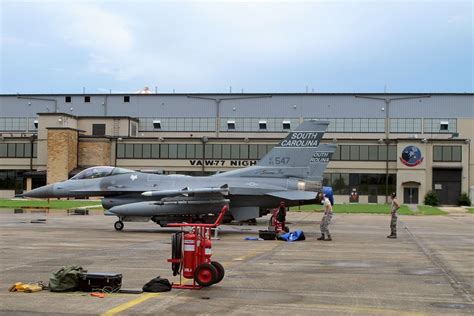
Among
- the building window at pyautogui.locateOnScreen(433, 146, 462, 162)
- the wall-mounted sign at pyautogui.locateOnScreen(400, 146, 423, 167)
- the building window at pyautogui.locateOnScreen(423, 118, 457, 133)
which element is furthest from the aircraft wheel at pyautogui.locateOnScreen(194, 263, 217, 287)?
the building window at pyautogui.locateOnScreen(423, 118, 457, 133)

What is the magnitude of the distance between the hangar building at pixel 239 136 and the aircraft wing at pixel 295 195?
138 feet

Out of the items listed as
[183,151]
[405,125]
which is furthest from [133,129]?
[405,125]

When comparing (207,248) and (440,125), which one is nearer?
(207,248)

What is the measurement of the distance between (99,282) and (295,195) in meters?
16.6

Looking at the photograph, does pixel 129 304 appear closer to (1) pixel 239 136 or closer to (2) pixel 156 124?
(1) pixel 239 136

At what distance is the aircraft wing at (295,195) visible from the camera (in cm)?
2600

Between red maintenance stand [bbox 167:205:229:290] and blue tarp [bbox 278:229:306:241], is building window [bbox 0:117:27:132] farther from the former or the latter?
red maintenance stand [bbox 167:205:229:290]

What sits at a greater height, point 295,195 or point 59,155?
point 59,155

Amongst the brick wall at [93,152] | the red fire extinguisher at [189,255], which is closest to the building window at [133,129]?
the brick wall at [93,152]

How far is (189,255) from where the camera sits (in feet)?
35.9

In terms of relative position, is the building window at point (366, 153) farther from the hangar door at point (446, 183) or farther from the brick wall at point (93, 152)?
the brick wall at point (93, 152)

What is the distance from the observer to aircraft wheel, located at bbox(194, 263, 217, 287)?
1075cm

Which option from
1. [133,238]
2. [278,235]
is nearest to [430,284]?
[278,235]

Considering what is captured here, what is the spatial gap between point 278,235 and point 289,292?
11.7m
